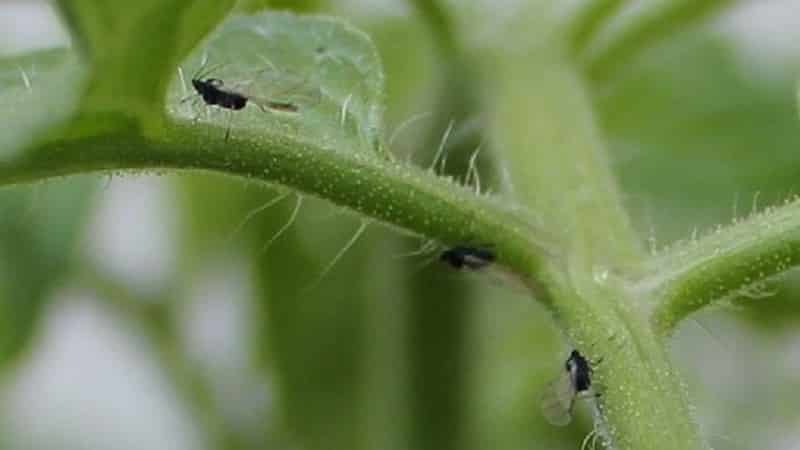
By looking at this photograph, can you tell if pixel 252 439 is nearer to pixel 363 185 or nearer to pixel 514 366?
pixel 514 366

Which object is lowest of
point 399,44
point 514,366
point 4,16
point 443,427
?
point 443,427

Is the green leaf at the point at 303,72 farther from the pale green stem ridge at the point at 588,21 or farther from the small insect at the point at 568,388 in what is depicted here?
the pale green stem ridge at the point at 588,21

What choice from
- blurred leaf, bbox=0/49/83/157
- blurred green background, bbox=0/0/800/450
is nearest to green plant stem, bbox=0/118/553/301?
blurred leaf, bbox=0/49/83/157

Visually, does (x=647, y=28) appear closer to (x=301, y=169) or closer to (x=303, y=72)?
(x=303, y=72)

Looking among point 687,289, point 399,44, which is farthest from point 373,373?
point 687,289

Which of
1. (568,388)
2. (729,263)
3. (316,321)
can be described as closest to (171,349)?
(316,321)

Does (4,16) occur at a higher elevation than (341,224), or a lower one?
higher

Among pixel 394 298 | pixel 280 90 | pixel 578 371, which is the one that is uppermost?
pixel 394 298
